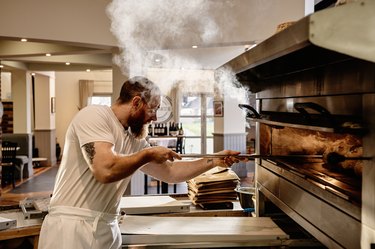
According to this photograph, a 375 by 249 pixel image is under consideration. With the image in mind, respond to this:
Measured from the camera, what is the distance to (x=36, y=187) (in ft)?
25.6

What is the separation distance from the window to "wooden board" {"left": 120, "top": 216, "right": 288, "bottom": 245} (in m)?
9.21

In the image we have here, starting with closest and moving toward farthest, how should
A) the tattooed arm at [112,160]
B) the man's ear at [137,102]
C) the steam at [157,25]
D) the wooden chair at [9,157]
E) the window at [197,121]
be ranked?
the tattooed arm at [112,160] → the man's ear at [137,102] → the steam at [157,25] → the wooden chair at [9,157] → the window at [197,121]

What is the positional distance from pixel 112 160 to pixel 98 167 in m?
0.07

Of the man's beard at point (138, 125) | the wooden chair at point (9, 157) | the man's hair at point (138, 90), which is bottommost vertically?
the wooden chair at point (9, 157)

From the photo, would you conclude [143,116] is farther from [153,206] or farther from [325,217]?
[325,217]

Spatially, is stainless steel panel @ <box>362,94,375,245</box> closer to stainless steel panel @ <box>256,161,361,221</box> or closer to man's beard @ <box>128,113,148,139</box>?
stainless steel panel @ <box>256,161,361,221</box>

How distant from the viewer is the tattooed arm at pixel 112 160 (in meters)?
1.62

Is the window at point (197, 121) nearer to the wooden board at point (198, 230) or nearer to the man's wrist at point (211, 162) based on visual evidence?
the man's wrist at point (211, 162)

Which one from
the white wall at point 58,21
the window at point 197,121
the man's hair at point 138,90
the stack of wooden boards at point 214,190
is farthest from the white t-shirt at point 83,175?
the window at point 197,121

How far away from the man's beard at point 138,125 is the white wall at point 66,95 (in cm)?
1082

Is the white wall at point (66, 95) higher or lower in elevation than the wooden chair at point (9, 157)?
higher

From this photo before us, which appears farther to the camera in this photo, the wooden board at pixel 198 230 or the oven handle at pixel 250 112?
the oven handle at pixel 250 112

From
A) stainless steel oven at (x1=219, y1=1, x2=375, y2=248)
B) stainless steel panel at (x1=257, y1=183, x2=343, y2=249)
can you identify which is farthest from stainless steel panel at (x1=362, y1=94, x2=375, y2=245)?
stainless steel panel at (x1=257, y1=183, x2=343, y2=249)

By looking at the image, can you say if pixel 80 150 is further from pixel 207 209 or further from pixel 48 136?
pixel 48 136
